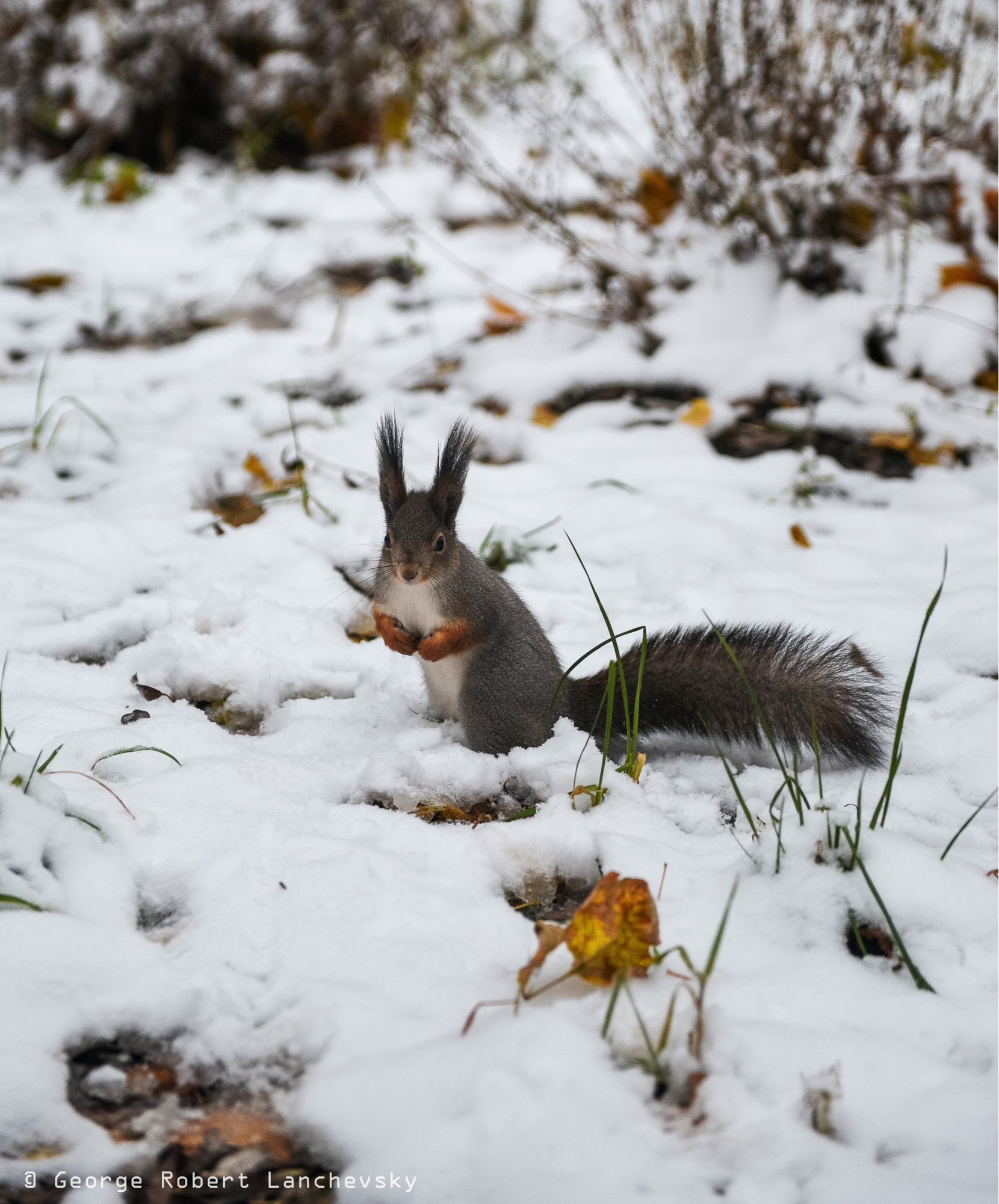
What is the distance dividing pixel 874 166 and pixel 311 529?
2.45 m

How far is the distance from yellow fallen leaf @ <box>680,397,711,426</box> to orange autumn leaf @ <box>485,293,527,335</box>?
904 mm

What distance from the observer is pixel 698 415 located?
336cm

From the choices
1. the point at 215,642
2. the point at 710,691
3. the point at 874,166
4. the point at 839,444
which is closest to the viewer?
the point at 710,691

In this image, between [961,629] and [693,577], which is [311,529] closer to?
[693,577]

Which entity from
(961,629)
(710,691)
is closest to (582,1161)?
(710,691)

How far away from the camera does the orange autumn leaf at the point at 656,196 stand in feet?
12.9

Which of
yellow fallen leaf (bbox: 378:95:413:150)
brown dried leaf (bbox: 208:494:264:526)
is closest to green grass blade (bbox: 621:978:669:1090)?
brown dried leaf (bbox: 208:494:264:526)

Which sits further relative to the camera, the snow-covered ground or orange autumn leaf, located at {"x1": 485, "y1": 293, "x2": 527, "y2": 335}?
orange autumn leaf, located at {"x1": 485, "y1": 293, "x2": 527, "y2": 335}

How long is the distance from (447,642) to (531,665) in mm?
183

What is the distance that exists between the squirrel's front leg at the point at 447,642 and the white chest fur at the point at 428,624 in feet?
0.06

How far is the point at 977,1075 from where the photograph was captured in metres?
1.12

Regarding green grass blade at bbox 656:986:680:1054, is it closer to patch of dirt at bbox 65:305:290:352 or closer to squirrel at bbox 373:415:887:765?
→ squirrel at bbox 373:415:887:765

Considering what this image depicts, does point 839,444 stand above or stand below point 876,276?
below

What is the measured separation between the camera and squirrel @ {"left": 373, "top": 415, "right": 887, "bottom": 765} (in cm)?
180
